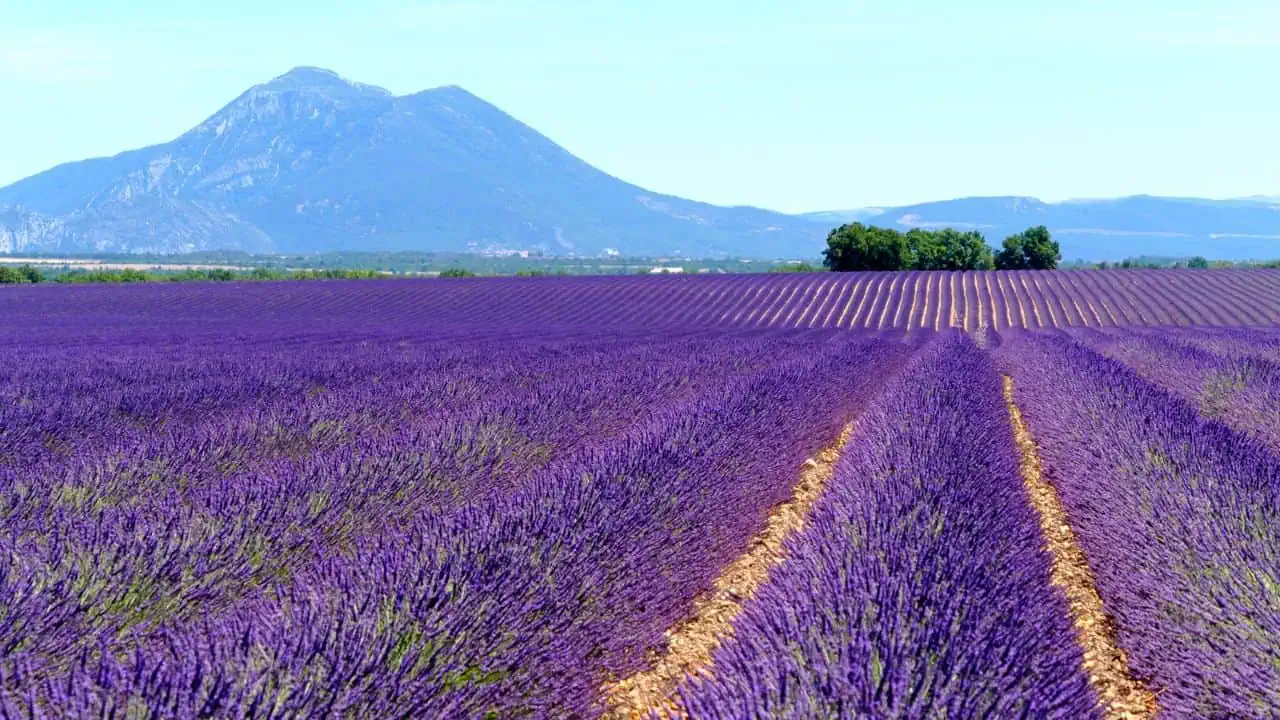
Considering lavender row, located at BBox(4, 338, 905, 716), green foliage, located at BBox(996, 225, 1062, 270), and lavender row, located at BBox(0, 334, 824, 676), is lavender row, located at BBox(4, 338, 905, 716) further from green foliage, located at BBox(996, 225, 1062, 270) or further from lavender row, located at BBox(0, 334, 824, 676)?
green foliage, located at BBox(996, 225, 1062, 270)

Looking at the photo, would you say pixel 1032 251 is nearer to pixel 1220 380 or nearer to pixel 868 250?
pixel 868 250

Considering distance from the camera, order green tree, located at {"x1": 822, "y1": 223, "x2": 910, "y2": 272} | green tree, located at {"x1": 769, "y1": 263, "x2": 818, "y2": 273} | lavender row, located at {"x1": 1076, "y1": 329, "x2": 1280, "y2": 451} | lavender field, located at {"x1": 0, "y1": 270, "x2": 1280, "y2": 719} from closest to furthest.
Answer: lavender field, located at {"x1": 0, "y1": 270, "x2": 1280, "y2": 719} < lavender row, located at {"x1": 1076, "y1": 329, "x2": 1280, "y2": 451} < green tree, located at {"x1": 769, "y1": 263, "x2": 818, "y2": 273} < green tree, located at {"x1": 822, "y1": 223, "x2": 910, "y2": 272}

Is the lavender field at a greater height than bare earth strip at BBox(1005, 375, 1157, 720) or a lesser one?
greater

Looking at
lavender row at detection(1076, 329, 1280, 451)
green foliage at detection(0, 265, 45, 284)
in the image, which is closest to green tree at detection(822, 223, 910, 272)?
lavender row at detection(1076, 329, 1280, 451)

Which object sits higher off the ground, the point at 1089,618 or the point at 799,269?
the point at 799,269

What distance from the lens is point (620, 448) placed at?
18.0 feet

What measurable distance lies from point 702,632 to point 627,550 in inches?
21.5

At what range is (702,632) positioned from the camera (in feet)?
13.5

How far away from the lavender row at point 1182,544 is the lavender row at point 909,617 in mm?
389

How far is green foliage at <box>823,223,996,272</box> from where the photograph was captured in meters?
52.3

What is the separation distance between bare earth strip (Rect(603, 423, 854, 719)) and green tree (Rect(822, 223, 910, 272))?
47.4 metres

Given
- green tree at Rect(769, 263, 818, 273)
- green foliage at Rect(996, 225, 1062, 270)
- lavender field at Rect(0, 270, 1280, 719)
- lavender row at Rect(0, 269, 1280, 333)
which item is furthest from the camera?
green foliage at Rect(996, 225, 1062, 270)

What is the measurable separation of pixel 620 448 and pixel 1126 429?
3324mm

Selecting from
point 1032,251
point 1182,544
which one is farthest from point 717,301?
point 1182,544
